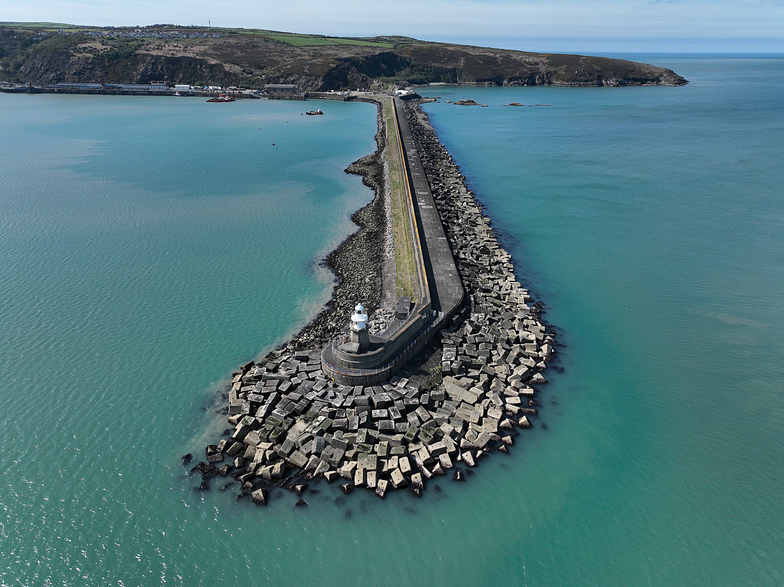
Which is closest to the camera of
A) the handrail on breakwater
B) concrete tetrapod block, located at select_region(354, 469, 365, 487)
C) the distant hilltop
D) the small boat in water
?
concrete tetrapod block, located at select_region(354, 469, 365, 487)

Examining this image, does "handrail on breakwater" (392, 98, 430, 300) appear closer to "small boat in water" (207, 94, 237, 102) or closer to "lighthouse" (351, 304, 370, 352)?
"lighthouse" (351, 304, 370, 352)

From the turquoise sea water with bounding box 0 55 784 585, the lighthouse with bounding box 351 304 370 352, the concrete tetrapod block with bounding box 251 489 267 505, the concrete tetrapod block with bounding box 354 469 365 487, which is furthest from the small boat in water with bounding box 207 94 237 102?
the concrete tetrapod block with bounding box 354 469 365 487

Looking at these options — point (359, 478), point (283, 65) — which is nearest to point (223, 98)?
point (283, 65)

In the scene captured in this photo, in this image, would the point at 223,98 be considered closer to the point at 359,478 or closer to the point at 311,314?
the point at 311,314

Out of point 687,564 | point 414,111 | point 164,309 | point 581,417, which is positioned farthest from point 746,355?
point 414,111

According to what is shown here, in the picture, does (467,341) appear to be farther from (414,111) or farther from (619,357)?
(414,111)

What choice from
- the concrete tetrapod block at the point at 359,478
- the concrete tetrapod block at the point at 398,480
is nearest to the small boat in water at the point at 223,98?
the concrete tetrapod block at the point at 359,478

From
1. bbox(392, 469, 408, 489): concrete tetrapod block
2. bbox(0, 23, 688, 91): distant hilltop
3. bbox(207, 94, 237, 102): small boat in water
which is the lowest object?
bbox(392, 469, 408, 489): concrete tetrapod block
